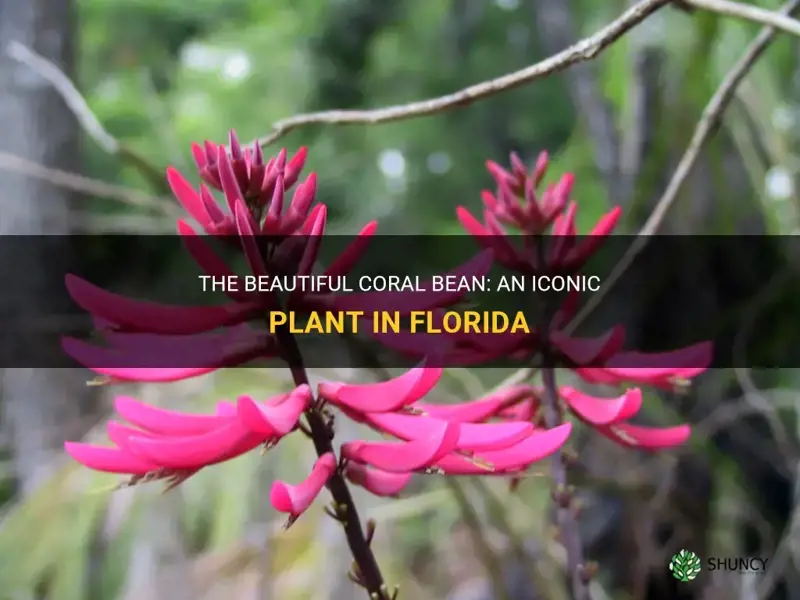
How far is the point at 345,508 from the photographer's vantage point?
0.20 meters

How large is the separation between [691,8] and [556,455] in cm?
19

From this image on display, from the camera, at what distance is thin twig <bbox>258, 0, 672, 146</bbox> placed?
0.75 ft

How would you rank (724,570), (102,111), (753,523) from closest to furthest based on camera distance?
1. (724,570)
2. (753,523)
3. (102,111)

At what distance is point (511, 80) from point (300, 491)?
16cm

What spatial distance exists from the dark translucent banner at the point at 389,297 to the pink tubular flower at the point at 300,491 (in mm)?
42

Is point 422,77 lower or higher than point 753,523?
higher

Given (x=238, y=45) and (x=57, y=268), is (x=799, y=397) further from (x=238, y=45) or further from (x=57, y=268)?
(x=238, y=45)

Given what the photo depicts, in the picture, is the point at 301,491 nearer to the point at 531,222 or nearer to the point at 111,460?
the point at 111,460

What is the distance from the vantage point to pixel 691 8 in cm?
27

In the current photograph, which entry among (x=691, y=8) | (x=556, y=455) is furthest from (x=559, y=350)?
(x=691, y=8)

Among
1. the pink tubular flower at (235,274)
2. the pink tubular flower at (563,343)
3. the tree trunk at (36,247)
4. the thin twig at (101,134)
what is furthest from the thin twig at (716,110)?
the tree trunk at (36,247)

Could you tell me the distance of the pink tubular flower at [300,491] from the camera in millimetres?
175

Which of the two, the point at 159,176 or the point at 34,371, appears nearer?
the point at 159,176

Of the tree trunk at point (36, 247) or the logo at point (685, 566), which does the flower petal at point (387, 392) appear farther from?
the tree trunk at point (36, 247)
